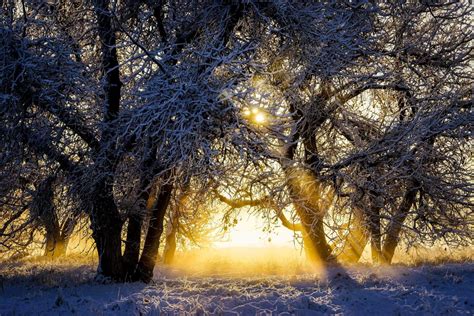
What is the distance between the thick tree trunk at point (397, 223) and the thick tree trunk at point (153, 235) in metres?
4.15

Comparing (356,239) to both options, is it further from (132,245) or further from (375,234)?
(132,245)

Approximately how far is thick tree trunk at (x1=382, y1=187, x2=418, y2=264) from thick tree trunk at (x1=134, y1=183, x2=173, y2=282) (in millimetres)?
4146

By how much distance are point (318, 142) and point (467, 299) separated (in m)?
7.21

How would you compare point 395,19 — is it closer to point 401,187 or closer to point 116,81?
point 401,187

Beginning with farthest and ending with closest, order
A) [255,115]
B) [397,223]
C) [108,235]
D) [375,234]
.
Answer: [375,234], [397,223], [108,235], [255,115]

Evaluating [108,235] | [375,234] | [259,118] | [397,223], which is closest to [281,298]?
[259,118]

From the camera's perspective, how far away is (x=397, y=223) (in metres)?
11.4

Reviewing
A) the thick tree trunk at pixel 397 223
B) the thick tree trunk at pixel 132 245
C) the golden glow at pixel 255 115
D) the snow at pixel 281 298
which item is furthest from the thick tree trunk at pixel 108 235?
the thick tree trunk at pixel 397 223

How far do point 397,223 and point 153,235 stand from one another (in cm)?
459

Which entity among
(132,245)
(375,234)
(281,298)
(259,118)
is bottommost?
(281,298)

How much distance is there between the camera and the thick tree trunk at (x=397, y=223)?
11647 mm

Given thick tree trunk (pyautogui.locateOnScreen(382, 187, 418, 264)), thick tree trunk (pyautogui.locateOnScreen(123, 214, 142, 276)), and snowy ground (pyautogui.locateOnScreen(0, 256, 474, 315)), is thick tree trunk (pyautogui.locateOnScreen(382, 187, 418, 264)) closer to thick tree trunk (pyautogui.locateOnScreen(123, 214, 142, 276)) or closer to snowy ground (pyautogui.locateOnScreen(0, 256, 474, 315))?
snowy ground (pyautogui.locateOnScreen(0, 256, 474, 315))

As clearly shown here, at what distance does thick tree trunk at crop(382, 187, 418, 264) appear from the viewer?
11647 mm

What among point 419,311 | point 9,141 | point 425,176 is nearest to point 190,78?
point 9,141
